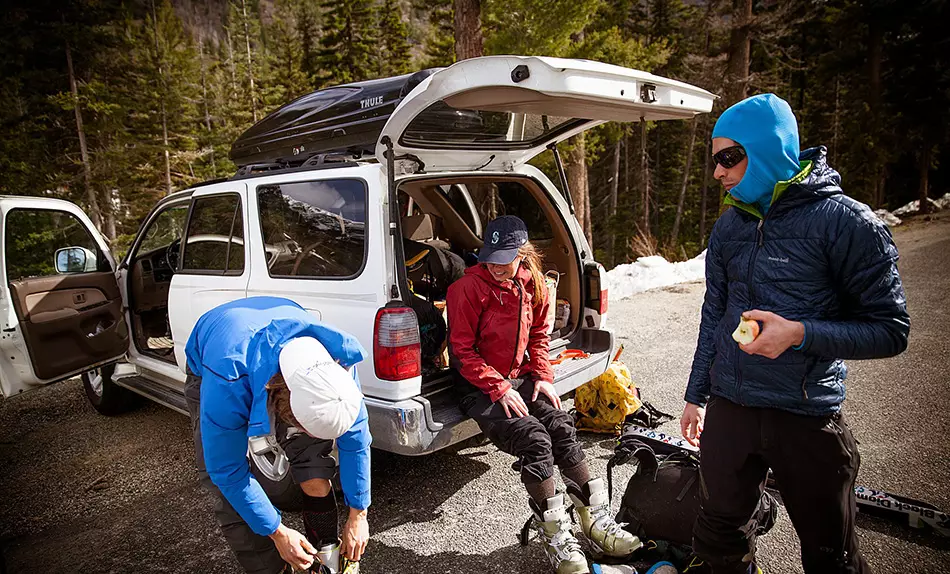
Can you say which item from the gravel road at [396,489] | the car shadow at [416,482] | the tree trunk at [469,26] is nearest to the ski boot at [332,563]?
the gravel road at [396,489]

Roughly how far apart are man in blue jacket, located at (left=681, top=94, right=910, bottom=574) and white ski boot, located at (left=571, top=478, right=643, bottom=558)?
588 millimetres

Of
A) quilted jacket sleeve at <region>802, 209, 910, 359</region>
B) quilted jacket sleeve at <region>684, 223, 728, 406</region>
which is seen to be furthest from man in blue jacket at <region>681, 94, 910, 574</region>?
quilted jacket sleeve at <region>684, 223, 728, 406</region>

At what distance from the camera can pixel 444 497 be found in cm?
315

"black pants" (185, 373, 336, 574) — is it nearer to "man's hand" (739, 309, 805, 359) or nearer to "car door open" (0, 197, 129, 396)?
"man's hand" (739, 309, 805, 359)

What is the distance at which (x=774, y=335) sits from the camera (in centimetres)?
154

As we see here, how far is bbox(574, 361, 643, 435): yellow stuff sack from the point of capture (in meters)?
3.70

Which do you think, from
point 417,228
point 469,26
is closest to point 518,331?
point 417,228

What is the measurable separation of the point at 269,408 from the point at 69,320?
9.79 ft

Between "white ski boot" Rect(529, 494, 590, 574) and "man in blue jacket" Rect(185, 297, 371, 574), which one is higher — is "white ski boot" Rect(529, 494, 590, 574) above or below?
below

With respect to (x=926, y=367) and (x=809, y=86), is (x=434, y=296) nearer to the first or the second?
(x=926, y=367)

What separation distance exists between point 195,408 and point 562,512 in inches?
70.1

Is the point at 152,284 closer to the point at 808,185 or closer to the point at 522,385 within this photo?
the point at 522,385

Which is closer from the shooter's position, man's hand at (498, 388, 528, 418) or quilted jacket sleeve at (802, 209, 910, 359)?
quilted jacket sleeve at (802, 209, 910, 359)

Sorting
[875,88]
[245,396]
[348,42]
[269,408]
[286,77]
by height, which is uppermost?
[348,42]
